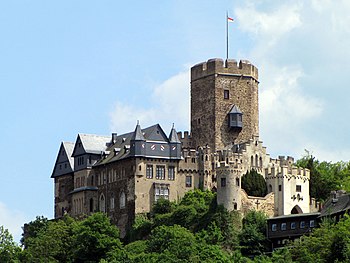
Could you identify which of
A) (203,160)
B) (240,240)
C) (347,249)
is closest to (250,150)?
(203,160)

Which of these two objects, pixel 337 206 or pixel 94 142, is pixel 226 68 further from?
pixel 337 206

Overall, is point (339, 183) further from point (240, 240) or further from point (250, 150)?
point (240, 240)

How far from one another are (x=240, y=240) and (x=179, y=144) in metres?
15.8

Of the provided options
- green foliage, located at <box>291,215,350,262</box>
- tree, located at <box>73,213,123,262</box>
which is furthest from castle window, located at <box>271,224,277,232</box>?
tree, located at <box>73,213,123,262</box>

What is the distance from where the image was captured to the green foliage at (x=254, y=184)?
124625 mm

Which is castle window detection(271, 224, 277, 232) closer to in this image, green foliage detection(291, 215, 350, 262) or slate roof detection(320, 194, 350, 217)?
slate roof detection(320, 194, 350, 217)

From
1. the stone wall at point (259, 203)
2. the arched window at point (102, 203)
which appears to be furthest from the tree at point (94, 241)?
the stone wall at point (259, 203)

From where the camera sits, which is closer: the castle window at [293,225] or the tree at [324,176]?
the castle window at [293,225]

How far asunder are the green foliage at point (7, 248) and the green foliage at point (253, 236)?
923 inches

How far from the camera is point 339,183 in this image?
132375 millimetres

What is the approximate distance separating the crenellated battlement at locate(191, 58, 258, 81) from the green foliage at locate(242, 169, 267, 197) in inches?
555

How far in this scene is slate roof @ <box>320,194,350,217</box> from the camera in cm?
11430

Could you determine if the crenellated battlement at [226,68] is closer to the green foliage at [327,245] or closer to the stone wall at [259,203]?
the stone wall at [259,203]

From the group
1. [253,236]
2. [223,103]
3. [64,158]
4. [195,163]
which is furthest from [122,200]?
[253,236]
